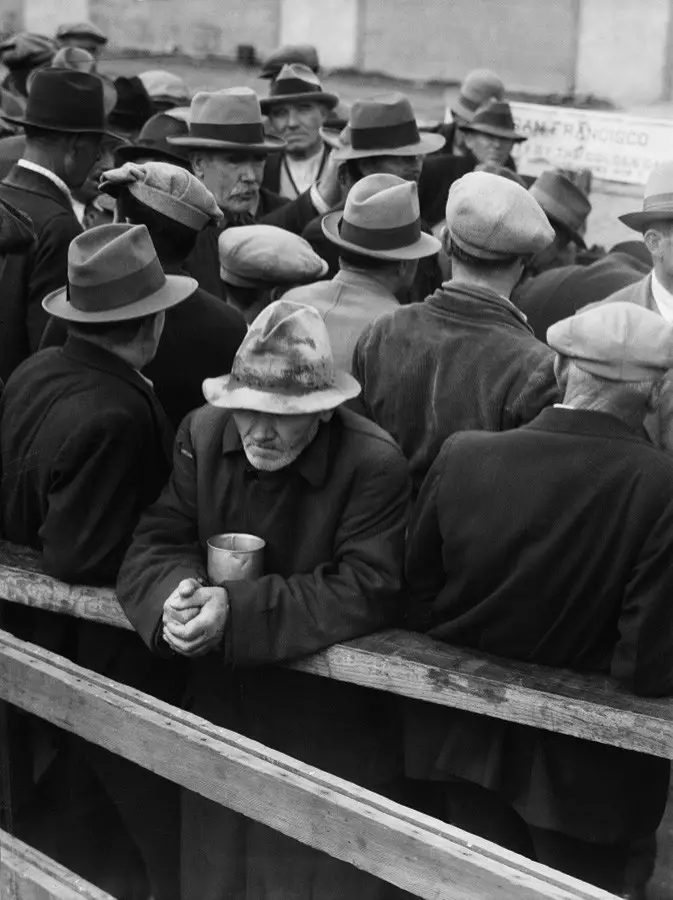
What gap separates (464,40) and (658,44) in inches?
83.7

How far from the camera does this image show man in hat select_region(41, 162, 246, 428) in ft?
14.3

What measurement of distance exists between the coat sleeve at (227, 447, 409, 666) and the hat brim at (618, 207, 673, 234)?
1.38 metres

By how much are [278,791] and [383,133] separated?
3946 mm

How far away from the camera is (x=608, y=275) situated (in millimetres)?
5461

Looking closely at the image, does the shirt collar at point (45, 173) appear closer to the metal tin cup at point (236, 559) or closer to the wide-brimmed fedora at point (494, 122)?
the metal tin cup at point (236, 559)

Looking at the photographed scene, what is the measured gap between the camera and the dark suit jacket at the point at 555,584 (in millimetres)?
3068

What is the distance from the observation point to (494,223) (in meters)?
3.99

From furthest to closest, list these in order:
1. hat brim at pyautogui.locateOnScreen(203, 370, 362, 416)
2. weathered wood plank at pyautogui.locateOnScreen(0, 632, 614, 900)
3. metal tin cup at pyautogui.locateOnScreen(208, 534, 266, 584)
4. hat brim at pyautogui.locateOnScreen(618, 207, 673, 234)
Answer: hat brim at pyautogui.locateOnScreen(618, 207, 673, 234)
metal tin cup at pyautogui.locateOnScreen(208, 534, 266, 584)
hat brim at pyautogui.locateOnScreen(203, 370, 362, 416)
weathered wood plank at pyautogui.locateOnScreen(0, 632, 614, 900)

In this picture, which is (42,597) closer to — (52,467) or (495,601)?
(52,467)

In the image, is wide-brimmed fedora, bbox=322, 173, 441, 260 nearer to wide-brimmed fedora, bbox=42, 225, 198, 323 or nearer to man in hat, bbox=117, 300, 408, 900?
wide-brimmed fedora, bbox=42, 225, 198, 323

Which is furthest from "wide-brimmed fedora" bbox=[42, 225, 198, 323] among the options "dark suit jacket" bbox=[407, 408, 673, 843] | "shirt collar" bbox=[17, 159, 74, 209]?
"shirt collar" bbox=[17, 159, 74, 209]

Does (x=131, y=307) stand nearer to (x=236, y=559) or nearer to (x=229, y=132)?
(x=236, y=559)

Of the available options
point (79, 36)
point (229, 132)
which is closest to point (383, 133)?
point (229, 132)

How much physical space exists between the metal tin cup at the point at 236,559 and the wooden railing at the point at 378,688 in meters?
0.26
